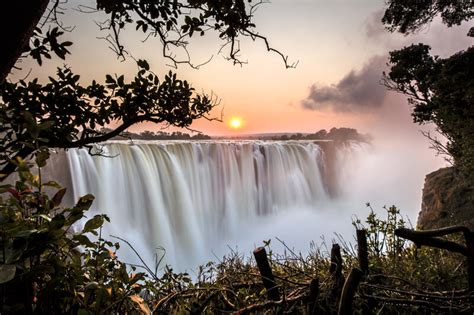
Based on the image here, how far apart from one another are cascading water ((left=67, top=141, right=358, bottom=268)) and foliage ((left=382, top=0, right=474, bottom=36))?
35.8 feet

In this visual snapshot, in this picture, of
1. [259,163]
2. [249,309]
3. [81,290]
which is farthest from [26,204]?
[259,163]

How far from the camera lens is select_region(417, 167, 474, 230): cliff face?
941 centimetres

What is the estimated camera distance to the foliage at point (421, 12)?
10.1 metres

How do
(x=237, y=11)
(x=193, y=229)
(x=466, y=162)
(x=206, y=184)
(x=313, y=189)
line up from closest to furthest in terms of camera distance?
(x=237, y=11) → (x=466, y=162) → (x=193, y=229) → (x=206, y=184) → (x=313, y=189)

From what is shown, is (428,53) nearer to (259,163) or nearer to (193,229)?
(259,163)

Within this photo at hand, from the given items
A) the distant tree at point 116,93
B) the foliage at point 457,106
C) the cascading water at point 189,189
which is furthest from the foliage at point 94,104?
the foliage at point 457,106

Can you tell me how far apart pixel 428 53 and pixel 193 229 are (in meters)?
13.3

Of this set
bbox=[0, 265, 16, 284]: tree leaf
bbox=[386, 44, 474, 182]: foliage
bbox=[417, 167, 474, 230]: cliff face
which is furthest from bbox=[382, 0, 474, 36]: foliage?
bbox=[0, 265, 16, 284]: tree leaf

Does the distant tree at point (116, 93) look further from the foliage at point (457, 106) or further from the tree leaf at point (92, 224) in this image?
the foliage at point (457, 106)

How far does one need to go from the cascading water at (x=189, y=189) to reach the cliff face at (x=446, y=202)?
10.2 meters

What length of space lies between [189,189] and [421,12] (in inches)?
493

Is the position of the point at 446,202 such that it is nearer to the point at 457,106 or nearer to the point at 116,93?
the point at 457,106

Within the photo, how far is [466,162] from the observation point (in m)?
8.47

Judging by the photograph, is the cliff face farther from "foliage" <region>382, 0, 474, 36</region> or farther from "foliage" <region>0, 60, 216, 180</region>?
"foliage" <region>0, 60, 216, 180</region>
